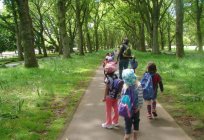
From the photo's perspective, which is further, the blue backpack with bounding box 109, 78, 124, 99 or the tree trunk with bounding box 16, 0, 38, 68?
the tree trunk with bounding box 16, 0, 38, 68

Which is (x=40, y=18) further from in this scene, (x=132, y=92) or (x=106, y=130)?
(x=132, y=92)

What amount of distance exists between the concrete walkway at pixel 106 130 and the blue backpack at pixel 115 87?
787mm

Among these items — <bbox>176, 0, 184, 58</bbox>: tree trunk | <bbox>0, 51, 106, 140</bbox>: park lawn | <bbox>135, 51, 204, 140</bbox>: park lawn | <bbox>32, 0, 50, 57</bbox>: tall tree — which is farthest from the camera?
<bbox>32, 0, 50, 57</bbox>: tall tree

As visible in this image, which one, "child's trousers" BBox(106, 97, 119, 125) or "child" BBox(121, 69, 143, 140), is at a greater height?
"child" BBox(121, 69, 143, 140)

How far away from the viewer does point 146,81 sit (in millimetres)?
8359

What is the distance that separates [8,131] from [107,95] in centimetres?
222

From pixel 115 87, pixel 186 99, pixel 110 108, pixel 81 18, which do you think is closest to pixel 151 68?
pixel 115 87

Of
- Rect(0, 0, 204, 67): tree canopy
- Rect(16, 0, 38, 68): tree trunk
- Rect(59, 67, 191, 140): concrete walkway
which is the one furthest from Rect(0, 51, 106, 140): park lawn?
Rect(0, 0, 204, 67): tree canopy

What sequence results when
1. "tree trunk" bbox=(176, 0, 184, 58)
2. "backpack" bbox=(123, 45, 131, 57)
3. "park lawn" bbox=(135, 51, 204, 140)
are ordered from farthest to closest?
"tree trunk" bbox=(176, 0, 184, 58) < "backpack" bbox=(123, 45, 131, 57) < "park lawn" bbox=(135, 51, 204, 140)

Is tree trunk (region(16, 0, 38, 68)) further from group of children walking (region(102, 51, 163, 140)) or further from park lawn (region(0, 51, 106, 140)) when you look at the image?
group of children walking (region(102, 51, 163, 140))

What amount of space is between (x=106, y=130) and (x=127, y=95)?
1.75 m

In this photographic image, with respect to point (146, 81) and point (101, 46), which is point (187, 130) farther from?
point (101, 46)

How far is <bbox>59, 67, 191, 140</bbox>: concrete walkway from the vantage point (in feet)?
23.2

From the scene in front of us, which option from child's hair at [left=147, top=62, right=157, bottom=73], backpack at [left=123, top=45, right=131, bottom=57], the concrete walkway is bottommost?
the concrete walkway
